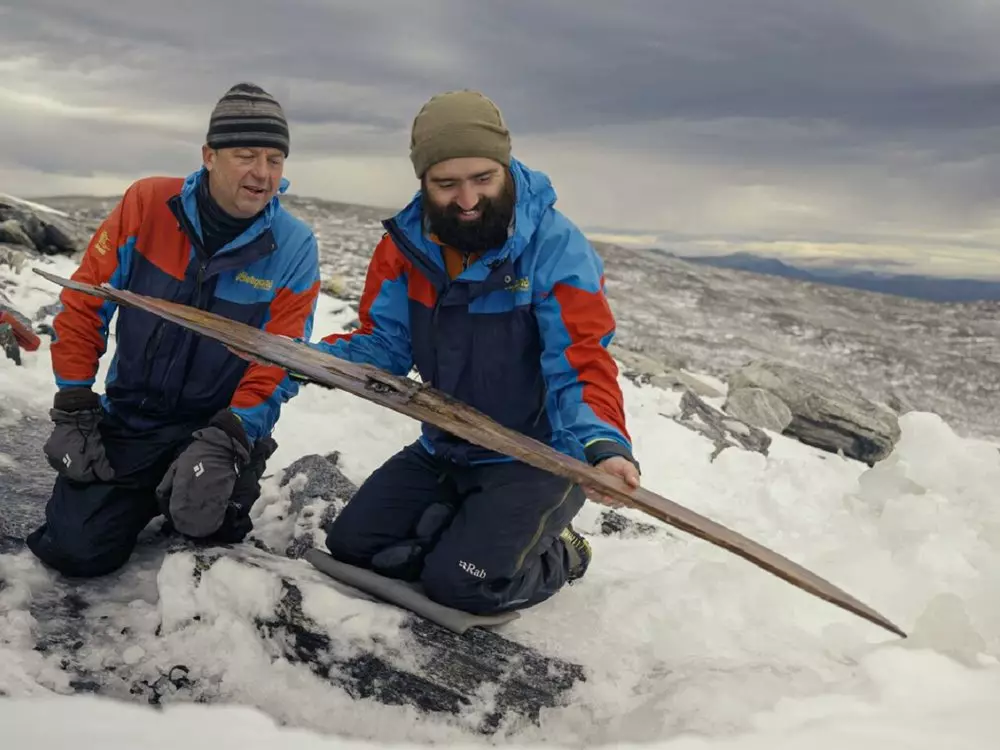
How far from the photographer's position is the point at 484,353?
3.70 m

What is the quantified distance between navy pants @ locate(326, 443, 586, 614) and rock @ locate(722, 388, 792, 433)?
5597 millimetres

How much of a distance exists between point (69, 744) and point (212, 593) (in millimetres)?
1233

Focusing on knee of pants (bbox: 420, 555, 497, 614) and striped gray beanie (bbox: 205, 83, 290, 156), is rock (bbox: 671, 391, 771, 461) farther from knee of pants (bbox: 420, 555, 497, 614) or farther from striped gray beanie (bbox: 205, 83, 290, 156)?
striped gray beanie (bbox: 205, 83, 290, 156)

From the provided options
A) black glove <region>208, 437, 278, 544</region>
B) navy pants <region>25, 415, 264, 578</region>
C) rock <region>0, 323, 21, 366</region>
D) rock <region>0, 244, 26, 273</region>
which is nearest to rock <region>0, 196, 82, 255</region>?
rock <region>0, 244, 26, 273</region>

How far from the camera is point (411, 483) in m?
4.19

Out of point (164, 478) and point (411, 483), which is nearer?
point (164, 478)

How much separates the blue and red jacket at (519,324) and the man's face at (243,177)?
593 millimetres

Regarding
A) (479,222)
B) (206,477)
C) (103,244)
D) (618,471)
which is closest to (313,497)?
(206,477)

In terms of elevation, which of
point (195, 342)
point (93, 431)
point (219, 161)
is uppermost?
point (219, 161)

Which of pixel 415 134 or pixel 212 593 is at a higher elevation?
pixel 415 134

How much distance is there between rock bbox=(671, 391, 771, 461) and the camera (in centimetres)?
752

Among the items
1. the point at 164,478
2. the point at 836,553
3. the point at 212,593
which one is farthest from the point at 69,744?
the point at 836,553

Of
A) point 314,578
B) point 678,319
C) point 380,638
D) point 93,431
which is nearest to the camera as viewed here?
point 380,638

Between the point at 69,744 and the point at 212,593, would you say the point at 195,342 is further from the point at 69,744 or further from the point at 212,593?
the point at 69,744
